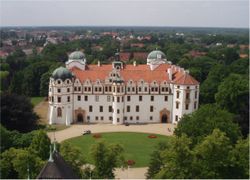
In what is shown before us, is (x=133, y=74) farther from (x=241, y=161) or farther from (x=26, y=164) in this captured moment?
(x=26, y=164)

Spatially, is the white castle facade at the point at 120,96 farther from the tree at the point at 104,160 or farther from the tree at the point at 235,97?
the tree at the point at 104,160

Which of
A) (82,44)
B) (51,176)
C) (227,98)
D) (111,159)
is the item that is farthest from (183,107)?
(82,44)

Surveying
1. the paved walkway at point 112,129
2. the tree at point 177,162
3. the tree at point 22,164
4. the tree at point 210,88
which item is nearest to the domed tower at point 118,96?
the paved walkway at point 112,129

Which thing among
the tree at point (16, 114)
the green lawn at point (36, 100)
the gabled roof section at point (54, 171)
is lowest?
the green lawn at point (36, 100)

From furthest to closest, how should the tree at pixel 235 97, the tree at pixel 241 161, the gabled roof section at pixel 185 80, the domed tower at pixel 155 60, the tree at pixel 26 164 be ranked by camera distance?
the domed tower at pixel 155 60
the gabled roof section at pixel 185 80
the tree at pixel 235 97
the tree at pixel 26 164
the tree at pixel 241 161

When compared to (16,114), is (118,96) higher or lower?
higher

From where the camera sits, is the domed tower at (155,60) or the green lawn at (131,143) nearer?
the green lawn at (131,143)

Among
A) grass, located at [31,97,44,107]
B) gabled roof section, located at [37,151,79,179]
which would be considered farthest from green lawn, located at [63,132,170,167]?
grass, located at [31,97,44,107]

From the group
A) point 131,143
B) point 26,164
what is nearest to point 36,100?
point 131,143
